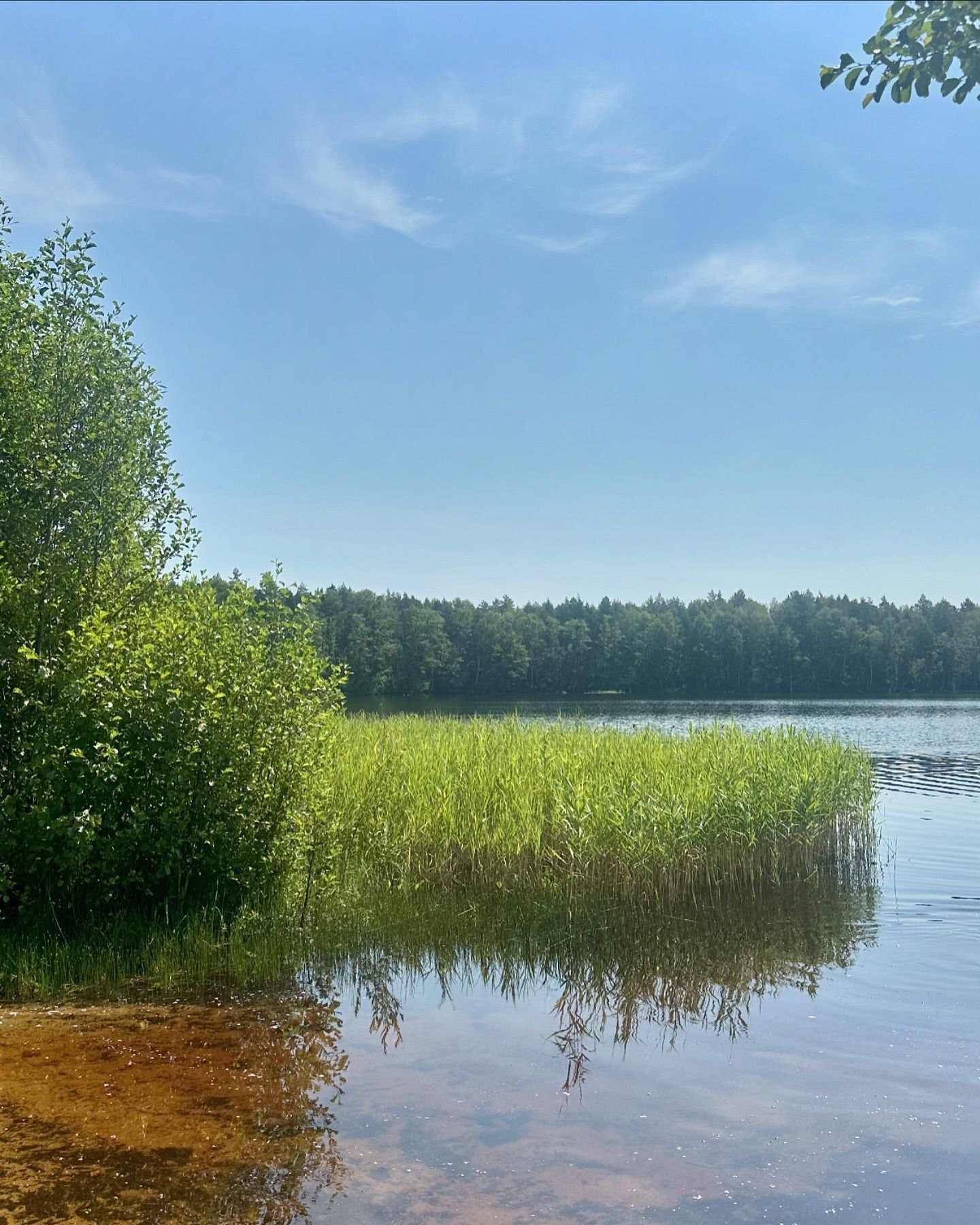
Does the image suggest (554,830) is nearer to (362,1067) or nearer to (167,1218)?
(362,1067)

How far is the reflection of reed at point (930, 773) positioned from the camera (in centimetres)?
2625

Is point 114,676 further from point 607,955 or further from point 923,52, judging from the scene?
point 923,52

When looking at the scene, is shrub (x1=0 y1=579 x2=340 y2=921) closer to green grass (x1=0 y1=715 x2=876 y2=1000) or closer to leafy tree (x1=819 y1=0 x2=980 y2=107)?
green grass (x1=0 y1=715 x2=876 y2=1000)

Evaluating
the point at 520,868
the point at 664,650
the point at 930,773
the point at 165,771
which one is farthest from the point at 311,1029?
the point at 664,650

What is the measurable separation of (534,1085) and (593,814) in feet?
20.6

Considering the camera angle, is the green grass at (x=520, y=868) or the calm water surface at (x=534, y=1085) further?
the green grass at (x=520, y=868)

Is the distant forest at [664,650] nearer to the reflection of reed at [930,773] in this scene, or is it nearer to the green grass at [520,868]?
the reflection of reed at [930,773]

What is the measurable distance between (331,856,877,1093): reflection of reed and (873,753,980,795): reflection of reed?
569 inches

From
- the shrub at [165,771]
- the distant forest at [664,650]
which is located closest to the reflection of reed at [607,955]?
the shrub at [165,771]

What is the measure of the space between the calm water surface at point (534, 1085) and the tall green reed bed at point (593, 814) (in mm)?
1207

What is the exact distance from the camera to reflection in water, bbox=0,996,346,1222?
17.5ft

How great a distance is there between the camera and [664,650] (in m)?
129

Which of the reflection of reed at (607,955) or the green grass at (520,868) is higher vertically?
the green grass at (520,868)

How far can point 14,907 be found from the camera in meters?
10.5
